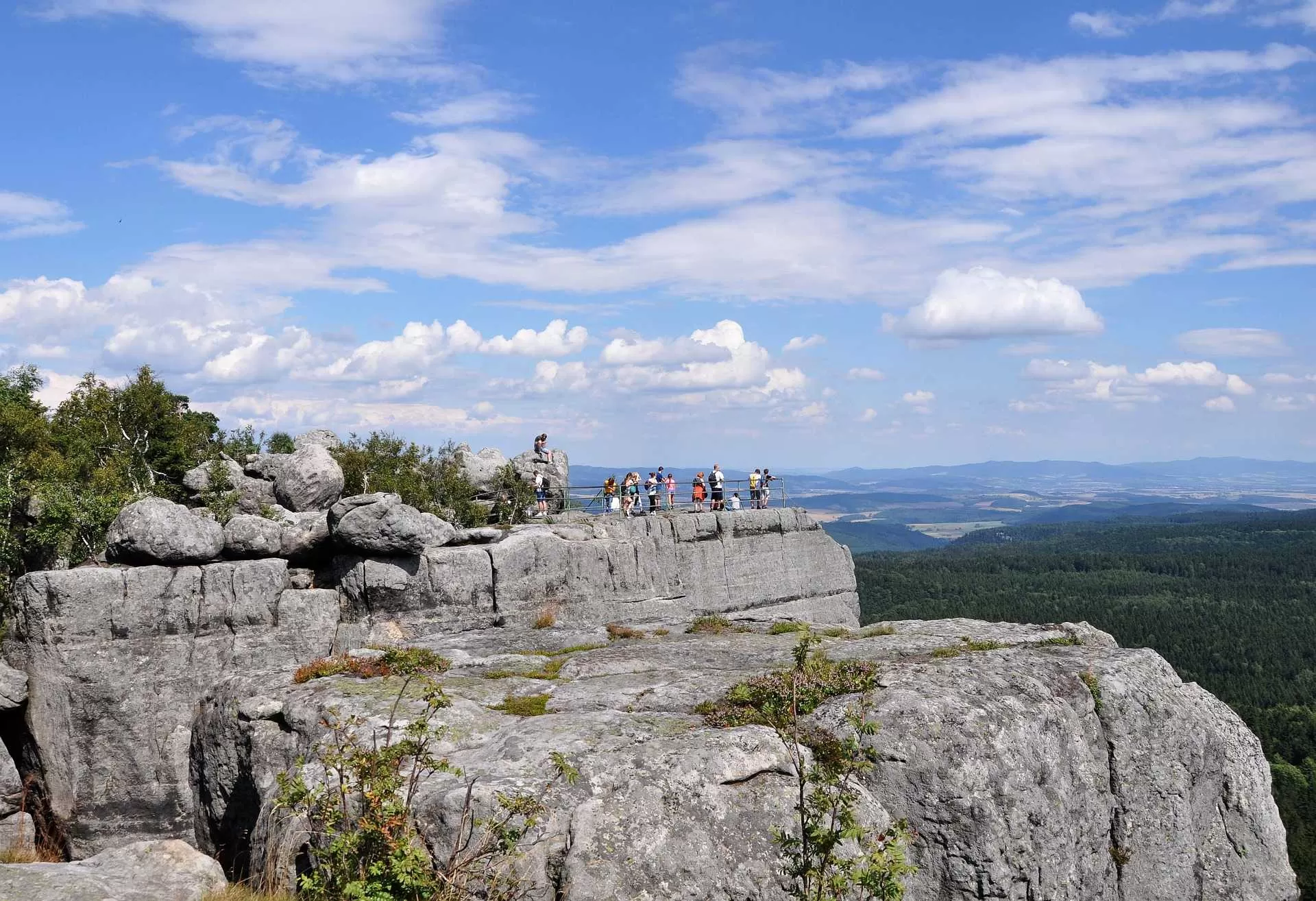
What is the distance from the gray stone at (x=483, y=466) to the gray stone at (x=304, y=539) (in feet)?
42.5

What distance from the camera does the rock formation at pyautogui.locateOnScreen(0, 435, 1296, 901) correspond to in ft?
39.7

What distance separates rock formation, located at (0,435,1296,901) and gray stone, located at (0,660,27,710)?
11 cm

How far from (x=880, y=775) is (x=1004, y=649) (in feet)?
21.9

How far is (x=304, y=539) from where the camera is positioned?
95.9ft

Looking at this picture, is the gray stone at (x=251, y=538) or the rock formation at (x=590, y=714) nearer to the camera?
the rock formation at (x=590, y=714)

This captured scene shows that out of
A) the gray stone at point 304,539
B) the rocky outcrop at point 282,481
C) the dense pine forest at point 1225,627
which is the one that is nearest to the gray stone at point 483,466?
the rocky outcrop at point 282,481

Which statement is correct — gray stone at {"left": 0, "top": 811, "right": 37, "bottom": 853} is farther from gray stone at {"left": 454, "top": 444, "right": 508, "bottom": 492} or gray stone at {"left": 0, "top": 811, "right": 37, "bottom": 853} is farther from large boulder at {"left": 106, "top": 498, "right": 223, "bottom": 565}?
gray stone at {"left": 454, "top": 444, "right": 508, "bottom": 492}

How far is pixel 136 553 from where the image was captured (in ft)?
87.5

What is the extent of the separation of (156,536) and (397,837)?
20400mm

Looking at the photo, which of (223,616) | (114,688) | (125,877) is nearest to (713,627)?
(223,616)

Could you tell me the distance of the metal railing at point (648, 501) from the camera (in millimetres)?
36875

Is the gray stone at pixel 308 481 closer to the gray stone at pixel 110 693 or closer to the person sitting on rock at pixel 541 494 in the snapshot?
the person sitting on rock at pixel 541 494

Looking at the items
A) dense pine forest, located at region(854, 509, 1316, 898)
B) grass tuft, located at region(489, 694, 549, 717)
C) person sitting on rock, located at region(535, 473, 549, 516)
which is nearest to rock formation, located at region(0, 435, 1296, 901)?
grass tuft, located at region(489, 694, 549, 717)

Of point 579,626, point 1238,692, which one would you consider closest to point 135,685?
point 579,626
